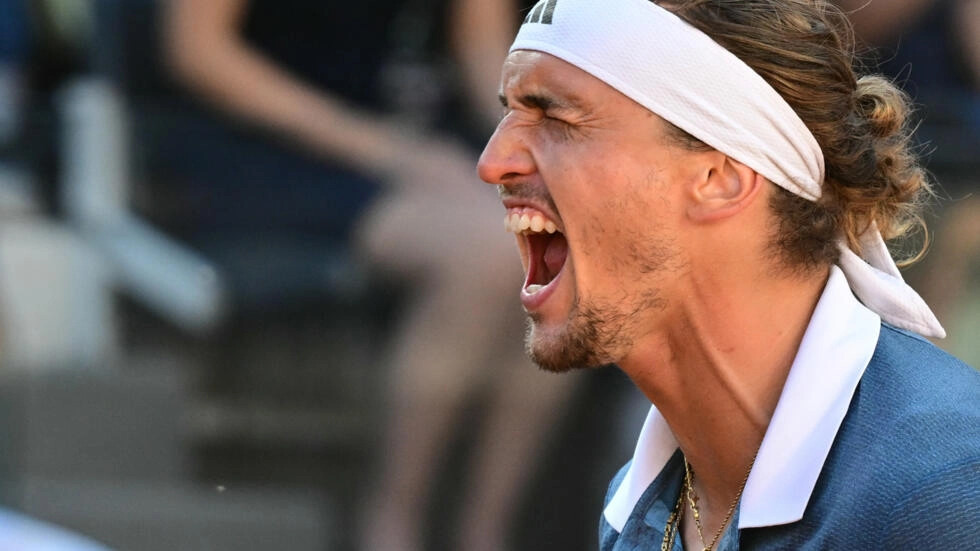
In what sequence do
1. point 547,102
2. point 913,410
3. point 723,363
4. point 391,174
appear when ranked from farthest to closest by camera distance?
point 391,174, point 547,102, point 723,363, point 913,410

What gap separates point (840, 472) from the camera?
1.76 m

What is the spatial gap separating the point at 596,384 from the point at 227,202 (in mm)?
1208

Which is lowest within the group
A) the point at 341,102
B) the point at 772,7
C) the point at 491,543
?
the point at 491,543

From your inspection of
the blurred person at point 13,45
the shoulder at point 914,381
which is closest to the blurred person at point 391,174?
the blurred person at point 13,45

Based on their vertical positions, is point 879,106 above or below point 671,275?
above

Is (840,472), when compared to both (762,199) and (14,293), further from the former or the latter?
(14,293)

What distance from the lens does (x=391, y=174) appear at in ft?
13.1

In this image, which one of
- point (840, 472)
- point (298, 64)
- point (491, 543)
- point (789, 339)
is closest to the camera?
point (840, 472)

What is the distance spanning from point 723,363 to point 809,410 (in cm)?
20

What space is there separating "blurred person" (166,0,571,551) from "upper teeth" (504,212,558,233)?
180cm

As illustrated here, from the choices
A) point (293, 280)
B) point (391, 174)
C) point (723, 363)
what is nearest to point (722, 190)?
point (723, 363)

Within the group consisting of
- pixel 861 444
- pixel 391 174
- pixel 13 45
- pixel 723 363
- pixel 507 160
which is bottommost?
pixel 861 444

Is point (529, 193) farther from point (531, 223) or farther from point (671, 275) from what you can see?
point (671, 275)

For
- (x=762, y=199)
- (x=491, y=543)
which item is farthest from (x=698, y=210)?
(x=491, y=543)
